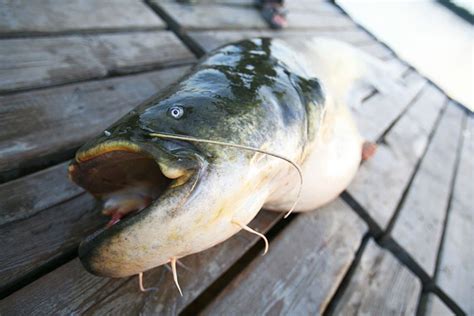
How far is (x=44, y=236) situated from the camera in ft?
3.95

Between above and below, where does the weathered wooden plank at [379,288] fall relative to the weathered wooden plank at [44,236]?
below

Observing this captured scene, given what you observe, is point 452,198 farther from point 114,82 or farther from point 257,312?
point 114,82

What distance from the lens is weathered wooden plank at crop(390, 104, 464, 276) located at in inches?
76.7

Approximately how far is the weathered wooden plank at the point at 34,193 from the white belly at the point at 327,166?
3.02ft

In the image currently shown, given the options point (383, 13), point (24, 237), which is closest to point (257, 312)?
point (24, 237)

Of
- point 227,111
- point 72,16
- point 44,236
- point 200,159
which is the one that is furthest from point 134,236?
point 72,16

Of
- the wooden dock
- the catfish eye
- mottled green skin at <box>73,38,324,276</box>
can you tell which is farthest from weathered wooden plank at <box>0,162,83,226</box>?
the catfish eye

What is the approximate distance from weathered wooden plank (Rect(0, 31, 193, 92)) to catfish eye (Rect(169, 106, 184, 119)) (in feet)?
3.71

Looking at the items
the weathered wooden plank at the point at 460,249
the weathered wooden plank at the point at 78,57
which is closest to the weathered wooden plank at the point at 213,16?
the weathered wooden plank at the point at 78,57

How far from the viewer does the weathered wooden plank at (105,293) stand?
41.4 inches

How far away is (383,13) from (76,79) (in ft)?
32.0

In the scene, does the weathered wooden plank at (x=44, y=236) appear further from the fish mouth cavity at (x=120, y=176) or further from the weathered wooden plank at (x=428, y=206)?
the weathered wooden plank at (x=428, y=206)

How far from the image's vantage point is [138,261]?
88 centimetres

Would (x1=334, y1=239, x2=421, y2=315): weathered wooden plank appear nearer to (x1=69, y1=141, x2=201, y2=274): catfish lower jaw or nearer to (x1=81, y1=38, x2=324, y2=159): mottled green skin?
(x1=81, y1=38, x2=324, y2=159): mottled green skin
